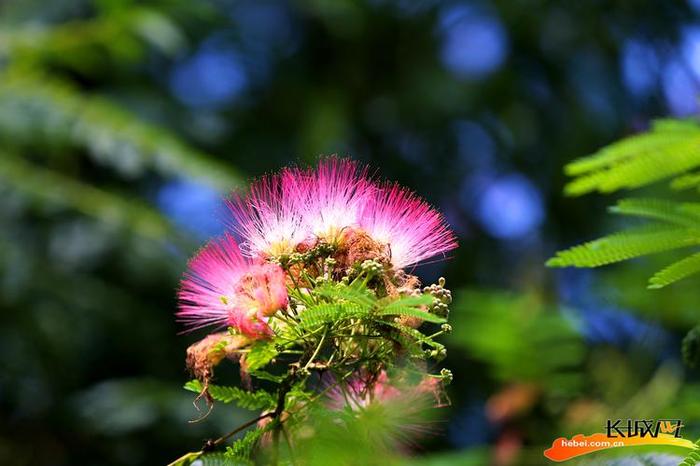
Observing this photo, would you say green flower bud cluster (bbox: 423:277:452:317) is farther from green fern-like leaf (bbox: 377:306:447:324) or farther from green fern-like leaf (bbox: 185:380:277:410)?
green fern-like leaf (bbox: 185:380:277:410)

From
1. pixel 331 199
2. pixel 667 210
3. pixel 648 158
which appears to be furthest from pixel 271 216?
pixel 648 158

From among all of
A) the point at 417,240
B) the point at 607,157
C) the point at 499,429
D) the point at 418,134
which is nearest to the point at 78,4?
the point at 418,134

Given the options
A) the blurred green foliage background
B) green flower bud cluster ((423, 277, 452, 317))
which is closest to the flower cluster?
green flower bud cluster ((423, 277, 452, 317))

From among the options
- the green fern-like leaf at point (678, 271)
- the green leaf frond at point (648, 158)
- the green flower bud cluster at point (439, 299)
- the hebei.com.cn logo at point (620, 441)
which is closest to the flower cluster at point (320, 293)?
the green flower bud cluster at point (439, 299)

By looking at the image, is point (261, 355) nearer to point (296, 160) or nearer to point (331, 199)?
point (331, 199)

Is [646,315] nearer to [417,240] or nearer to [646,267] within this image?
[646,267]

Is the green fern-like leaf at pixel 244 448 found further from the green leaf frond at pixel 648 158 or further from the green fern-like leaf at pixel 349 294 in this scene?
the green leaf frond at pixel 648 158
